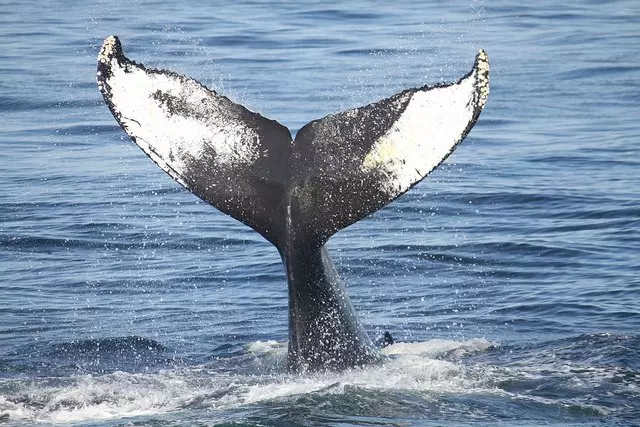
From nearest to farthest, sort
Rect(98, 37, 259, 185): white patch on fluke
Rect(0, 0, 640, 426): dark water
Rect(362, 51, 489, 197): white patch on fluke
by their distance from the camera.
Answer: Rect(362, 51, 489, 197): white patch on fluke
Rect(98, 37, 259, 185): white patch on fluke
Rect(0, 0, 640, 426): dark water

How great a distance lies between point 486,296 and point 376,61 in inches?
462

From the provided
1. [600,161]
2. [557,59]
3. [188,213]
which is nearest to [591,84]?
[557,59]

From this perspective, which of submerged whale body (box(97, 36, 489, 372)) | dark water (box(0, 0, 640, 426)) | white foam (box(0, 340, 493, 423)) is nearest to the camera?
submerged whale body (box(97, 36, 489, 372))

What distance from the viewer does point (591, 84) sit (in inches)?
803

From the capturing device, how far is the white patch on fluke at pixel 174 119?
692cm

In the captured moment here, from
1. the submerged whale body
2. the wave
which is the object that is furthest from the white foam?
the submerged whale body

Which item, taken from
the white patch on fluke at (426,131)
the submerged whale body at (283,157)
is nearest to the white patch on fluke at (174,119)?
the submerged whale body at (283,157)

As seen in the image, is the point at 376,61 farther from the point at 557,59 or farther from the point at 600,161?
the point at 600,161

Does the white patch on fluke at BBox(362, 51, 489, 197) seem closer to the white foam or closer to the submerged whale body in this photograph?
the submerged whale body

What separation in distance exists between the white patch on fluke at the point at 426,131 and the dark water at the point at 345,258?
1.18 metres

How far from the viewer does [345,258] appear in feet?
38.6

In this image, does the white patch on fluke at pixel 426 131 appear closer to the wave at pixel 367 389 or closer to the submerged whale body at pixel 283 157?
the submerged whale body at pixel 283 157

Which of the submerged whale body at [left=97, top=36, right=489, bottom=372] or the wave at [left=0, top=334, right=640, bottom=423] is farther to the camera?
the wave at [left=0, top=334, right=640, bottom=423]

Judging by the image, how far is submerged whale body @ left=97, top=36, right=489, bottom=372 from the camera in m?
6.80
